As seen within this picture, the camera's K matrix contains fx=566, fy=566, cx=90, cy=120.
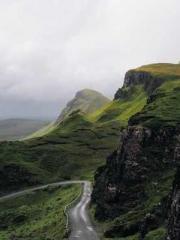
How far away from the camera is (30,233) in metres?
121

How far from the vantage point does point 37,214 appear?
147750 mm

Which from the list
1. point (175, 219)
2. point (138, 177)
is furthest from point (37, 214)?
point (175, 219)

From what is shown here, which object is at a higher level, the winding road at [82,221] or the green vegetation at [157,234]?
the green vegetation at [157,234]

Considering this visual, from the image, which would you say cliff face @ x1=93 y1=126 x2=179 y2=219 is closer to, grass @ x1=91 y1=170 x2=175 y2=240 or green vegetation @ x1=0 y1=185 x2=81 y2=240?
grass @ x1=91 y1=170 x2=175 y2=240

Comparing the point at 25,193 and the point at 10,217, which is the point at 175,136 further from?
the point at 25,193

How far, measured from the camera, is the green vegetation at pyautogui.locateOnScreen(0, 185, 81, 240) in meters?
117

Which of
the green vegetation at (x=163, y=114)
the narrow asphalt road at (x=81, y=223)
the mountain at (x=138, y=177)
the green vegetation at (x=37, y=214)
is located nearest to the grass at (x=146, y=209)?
the mountain at (x=138, y=177)

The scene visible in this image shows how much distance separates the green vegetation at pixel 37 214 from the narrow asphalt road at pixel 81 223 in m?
2.24

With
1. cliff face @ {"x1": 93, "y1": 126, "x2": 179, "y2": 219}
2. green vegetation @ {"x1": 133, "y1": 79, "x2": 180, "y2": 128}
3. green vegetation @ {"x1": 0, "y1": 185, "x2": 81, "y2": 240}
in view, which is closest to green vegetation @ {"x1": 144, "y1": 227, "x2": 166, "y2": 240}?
green vegetation @ {"x1": 0, "y1": 185, "x2": 81, "y2": 240}

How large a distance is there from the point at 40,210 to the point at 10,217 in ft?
29.4

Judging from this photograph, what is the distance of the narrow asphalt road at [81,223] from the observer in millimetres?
96750

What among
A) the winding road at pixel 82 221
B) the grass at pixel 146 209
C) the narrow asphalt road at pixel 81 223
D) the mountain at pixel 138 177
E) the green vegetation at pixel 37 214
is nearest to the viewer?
the grass at pixel 146 209

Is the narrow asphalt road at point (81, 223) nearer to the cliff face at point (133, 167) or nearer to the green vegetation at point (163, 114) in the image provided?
the cliff face at point (133, 167)

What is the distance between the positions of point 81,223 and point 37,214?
3965 cm
